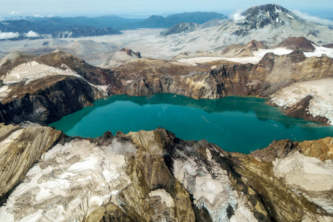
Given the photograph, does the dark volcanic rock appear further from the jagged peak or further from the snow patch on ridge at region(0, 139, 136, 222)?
the jagged peak

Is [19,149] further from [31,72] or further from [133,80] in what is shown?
[133,80]

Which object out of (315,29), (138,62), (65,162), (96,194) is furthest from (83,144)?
(315,29)

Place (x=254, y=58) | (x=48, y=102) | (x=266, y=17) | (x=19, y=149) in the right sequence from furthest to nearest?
1. (x=266, y=17)
2. (x=254, y=58)
3. (x=48, y=102)
4. (x=19, y=149)

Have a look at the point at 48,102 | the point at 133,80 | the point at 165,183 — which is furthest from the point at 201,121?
the point at 48,102

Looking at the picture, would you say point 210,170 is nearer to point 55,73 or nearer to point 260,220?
point 260,220

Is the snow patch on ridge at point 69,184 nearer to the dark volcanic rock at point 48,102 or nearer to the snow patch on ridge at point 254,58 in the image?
the dark volcanic rock at point 48,102
